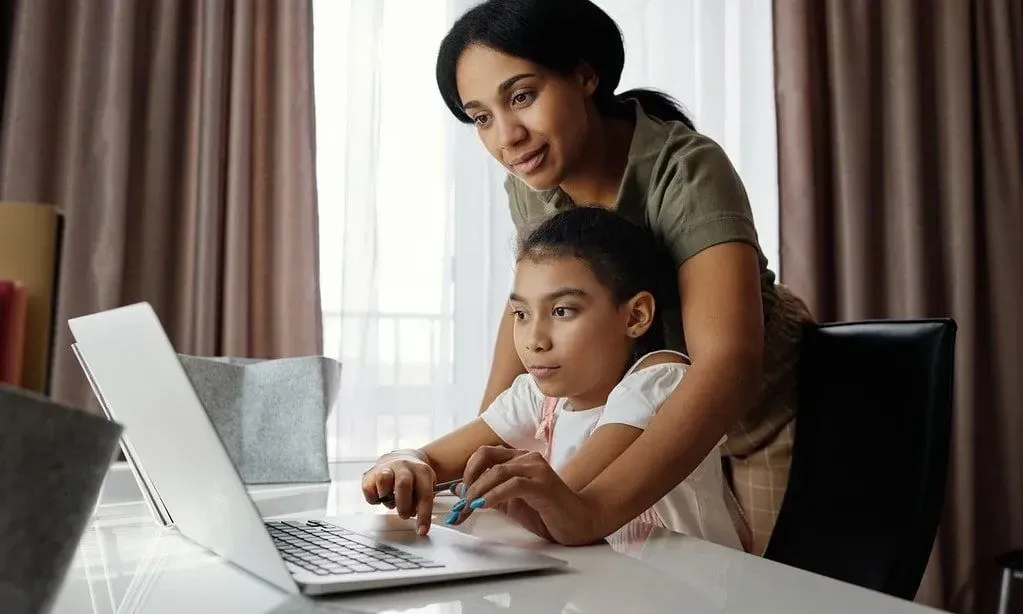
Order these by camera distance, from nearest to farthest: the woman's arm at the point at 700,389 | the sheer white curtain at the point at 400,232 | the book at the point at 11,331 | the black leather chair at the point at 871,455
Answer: the book at the point at 11,331 < the woman's arm at the point at 700,389 < the black leather chair at the point at 871,455 < the sheer white curtain at the point at 400,232

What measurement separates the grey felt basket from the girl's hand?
505 mm

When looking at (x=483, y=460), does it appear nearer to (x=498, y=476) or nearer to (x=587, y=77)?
(x=498, y=476)

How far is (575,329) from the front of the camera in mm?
1025

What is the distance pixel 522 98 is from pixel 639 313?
30 cm

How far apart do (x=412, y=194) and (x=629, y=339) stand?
149 centimetres

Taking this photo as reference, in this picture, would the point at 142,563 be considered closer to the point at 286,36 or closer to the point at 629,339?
the point at 629,339

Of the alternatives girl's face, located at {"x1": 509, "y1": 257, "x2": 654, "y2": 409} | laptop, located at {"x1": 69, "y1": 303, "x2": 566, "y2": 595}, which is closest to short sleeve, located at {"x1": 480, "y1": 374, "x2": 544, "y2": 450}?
girl's face, located at {"x1": 509, "y1": 257, "x2": 654, "y2": 409}

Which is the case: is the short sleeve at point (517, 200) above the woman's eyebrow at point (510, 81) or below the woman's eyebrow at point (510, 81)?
below

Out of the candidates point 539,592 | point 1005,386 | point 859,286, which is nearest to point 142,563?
point 539,592

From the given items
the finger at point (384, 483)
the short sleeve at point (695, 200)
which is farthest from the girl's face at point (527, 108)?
the finger at point (384, 483)

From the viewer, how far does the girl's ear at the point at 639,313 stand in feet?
3.46

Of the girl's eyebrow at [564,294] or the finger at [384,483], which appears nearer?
the finger at [384,483]

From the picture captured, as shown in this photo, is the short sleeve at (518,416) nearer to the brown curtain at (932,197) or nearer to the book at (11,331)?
the book at (11,331)

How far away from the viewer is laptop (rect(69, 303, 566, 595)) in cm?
49
